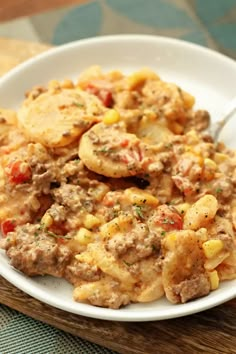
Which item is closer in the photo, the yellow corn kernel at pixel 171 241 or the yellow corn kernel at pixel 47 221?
the yellow corn kernel at pixel 171 241

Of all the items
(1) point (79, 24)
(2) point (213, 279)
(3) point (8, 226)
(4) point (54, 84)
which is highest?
(2) point (213, 279)

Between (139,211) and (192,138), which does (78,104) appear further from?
(139,211)

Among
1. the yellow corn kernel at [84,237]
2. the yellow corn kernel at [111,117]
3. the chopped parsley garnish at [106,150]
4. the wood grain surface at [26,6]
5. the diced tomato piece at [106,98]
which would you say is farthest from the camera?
the wood grain surface at [26,6]

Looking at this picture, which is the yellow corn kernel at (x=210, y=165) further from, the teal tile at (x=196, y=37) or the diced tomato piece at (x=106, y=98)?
the teal tile at (x=196, y=37)

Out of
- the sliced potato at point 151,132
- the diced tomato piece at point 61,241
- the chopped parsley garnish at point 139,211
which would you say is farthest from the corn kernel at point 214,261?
the sliced potato at point 151,132

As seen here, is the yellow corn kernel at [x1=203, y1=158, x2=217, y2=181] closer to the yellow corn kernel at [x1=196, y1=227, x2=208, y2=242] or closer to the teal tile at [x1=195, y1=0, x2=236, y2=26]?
the yellow corn kernel at [x1=196, y1=227, x2=208, y2=242]

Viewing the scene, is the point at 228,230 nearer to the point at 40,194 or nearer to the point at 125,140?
the point at 125,140

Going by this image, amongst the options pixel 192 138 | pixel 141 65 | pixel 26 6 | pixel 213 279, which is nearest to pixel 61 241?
pixel 213 279

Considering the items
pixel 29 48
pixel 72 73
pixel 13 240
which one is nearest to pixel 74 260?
pixel 13 240
